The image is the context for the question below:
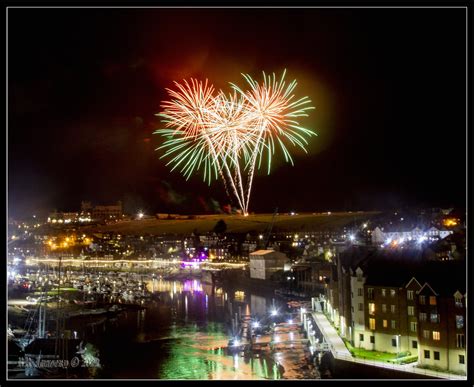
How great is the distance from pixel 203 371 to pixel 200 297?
900cm

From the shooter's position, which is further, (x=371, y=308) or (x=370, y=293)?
(x=370, y=293)

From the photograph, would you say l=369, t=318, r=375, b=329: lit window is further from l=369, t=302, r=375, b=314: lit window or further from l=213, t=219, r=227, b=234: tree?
l=213, t=219, r=227, b=234: tree

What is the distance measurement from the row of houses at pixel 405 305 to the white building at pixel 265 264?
37.3 ft

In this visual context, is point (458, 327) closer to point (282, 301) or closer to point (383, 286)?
point (383, 286)

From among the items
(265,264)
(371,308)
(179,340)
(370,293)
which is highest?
(370,293)

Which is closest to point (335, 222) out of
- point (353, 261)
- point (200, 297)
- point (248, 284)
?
point (248, 284)

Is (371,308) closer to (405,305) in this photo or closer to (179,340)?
(405,305)

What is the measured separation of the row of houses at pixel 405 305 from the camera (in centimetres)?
591

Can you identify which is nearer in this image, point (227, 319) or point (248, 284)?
point (227, 319)

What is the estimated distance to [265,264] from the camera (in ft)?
65.0

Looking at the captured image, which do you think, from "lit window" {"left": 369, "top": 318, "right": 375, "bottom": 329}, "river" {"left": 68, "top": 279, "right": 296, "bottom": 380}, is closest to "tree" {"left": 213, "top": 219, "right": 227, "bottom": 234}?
"river" {"left": 68, "top": 279, "right": 296, "bottom": 380}

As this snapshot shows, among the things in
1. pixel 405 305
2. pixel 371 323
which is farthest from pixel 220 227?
pixel 405 305

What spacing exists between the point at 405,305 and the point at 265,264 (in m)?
13.2
